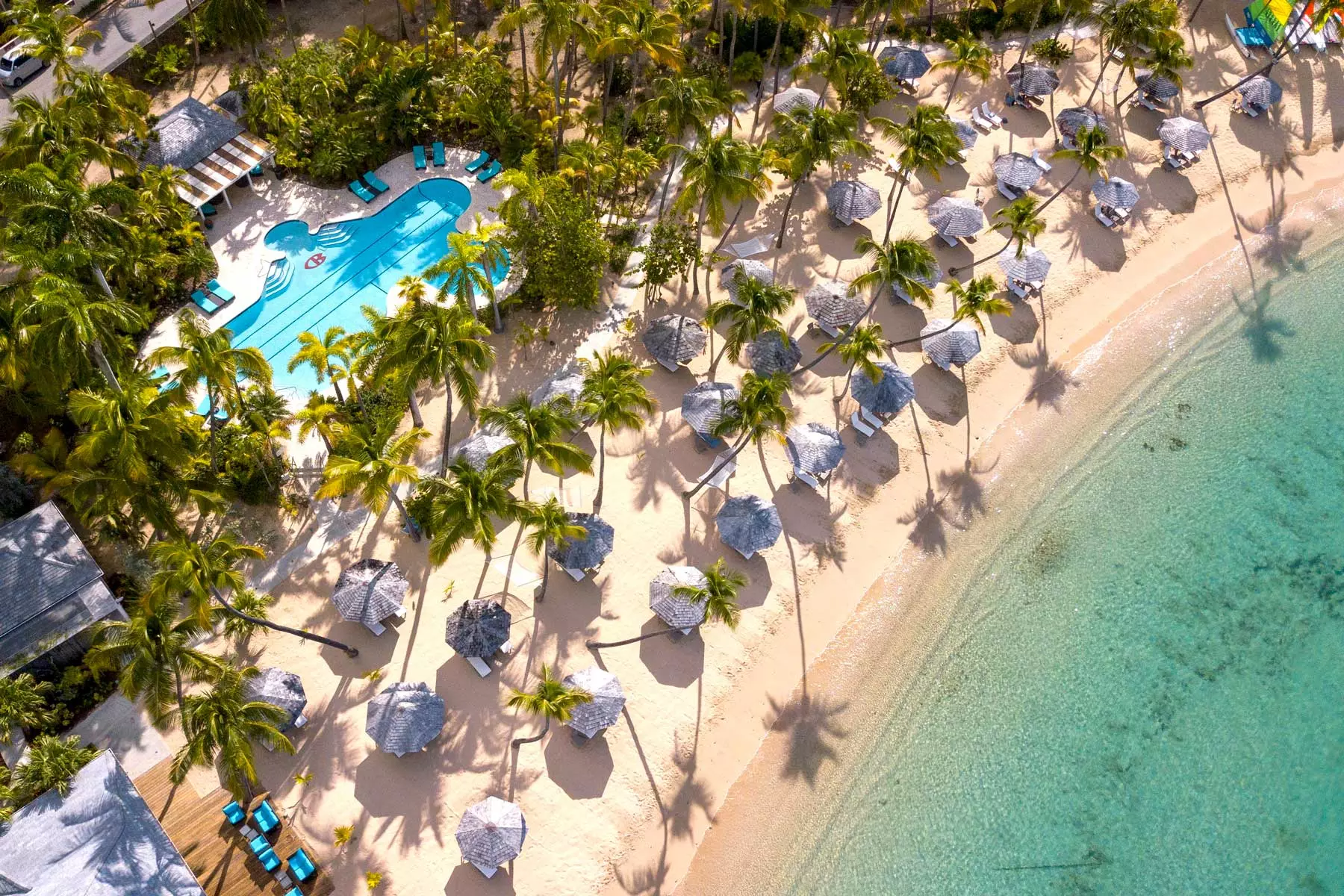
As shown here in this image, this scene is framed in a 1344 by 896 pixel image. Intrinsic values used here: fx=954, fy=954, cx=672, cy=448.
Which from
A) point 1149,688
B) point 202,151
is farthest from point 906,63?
point 202,151

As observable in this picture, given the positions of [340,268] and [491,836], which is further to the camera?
[340,268]

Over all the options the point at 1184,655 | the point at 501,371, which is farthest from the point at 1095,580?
the point at 501,371

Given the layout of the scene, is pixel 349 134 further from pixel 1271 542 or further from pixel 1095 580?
pixel 1271 542

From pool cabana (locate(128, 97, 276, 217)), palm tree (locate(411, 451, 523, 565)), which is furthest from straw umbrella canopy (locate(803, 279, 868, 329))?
pool cabana (locate(128, 97, 276, 217))

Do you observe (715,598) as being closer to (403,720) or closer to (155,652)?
(403,720)

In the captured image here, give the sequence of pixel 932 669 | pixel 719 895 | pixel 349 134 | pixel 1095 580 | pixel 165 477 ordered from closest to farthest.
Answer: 1. pixel 719 895
2. pixel 165 477
3. pixel 932 669
4. pixel 1095 580
5. pixel 349 134

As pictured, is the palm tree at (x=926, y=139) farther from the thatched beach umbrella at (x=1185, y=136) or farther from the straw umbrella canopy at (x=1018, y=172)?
the thatched beach umbrella at (x=1185, y=136)
